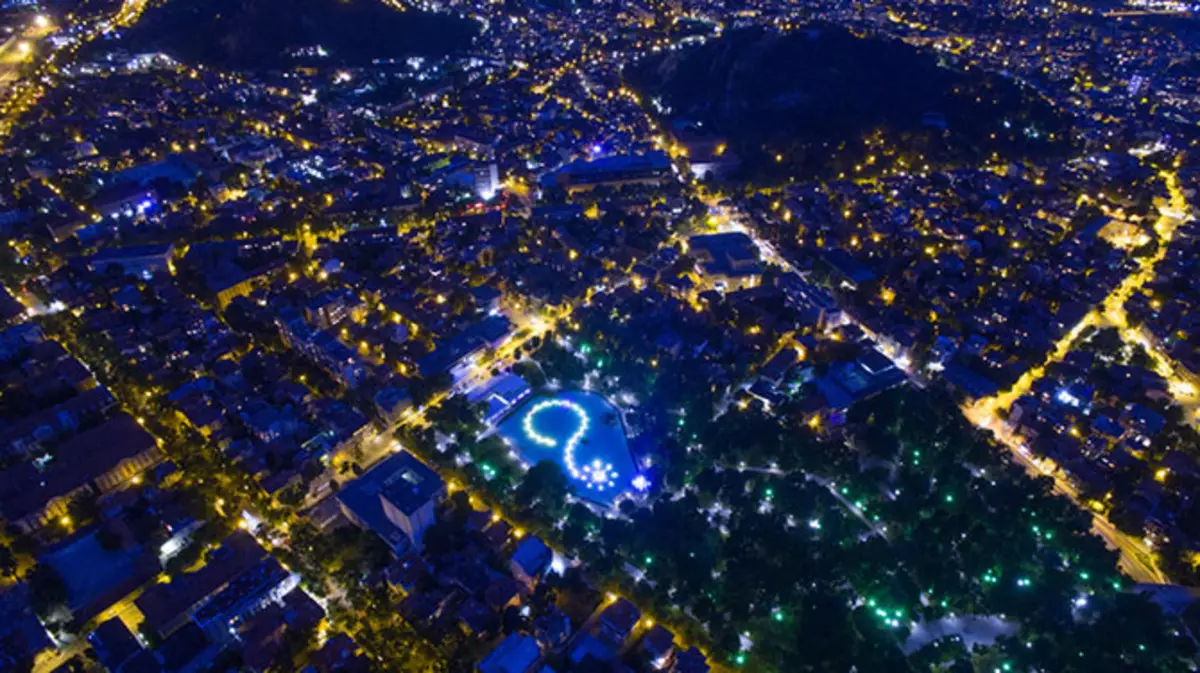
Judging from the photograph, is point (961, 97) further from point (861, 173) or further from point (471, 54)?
point (471, 54)

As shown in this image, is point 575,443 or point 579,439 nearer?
point 575,443

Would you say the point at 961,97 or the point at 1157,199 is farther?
the point at 961,97

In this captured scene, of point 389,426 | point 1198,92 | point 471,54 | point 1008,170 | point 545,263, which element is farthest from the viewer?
point 471,54

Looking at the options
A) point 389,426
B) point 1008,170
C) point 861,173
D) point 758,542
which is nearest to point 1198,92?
point 1008,170

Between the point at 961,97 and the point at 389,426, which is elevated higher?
the point at 961,97
